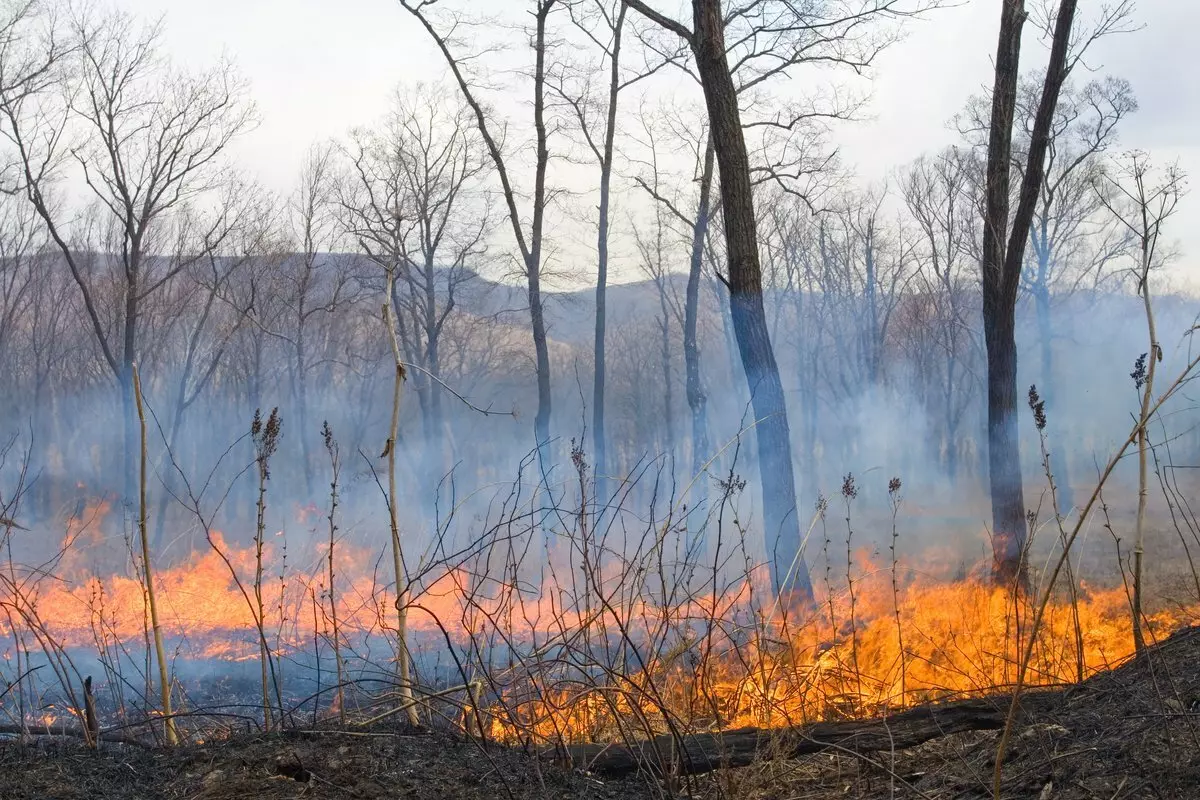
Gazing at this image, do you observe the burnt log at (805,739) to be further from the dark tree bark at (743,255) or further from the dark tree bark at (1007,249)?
the dark tree bark at (1007,249)

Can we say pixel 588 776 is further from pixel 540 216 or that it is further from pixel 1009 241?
pixel 540 216

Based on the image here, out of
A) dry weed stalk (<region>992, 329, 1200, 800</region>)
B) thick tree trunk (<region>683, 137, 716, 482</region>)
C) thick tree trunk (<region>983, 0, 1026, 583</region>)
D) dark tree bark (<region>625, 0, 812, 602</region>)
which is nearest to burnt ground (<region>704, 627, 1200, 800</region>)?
dry weed stalk (<region>992, 329, 1200, 800</region>)

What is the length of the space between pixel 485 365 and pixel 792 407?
19608 millimetres

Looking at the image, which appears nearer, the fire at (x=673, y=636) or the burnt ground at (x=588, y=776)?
the burnt ground at (x=588, y=776)

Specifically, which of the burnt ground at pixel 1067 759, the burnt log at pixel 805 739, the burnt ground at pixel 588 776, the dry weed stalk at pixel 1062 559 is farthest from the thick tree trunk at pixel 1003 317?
the dry weed stalk at pixel 1062 559

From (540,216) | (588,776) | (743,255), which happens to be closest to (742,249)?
(743,255)

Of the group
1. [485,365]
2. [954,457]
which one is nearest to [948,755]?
[954,457]

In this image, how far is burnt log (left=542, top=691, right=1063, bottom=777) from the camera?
372cm

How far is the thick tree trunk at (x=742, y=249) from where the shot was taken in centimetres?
952

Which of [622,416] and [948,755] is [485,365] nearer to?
[622,416]

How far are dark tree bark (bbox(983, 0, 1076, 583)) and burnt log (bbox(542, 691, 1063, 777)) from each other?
22.1 ft

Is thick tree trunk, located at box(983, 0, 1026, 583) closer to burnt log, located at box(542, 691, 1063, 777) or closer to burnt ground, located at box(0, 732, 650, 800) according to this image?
burnt log, located at box(542, 691, 1063, 777)

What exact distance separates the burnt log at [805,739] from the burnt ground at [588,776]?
8 cm

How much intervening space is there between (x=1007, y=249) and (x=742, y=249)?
373 centimetres
